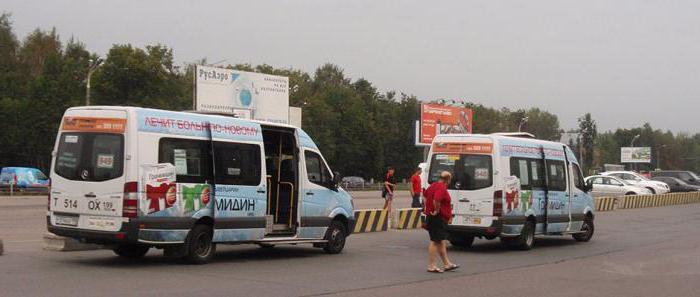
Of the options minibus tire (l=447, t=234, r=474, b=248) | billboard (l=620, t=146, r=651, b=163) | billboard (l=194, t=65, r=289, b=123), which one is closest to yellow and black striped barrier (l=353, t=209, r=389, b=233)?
minibus tire (l=447, t=234, r=474, b=248)

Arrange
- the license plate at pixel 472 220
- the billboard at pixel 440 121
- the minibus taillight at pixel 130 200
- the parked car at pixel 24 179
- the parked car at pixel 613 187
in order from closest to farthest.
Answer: the minibus taillight at pixel 130 200 < the license plate at pixel 472 220 < the parked car at pixel 613 187 < the parked car at pixel 24 179 < the billboard at pixel 440 121

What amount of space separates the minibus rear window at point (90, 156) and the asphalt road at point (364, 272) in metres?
1.42

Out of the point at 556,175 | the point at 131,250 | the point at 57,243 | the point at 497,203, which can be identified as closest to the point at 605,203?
the point at 556,175

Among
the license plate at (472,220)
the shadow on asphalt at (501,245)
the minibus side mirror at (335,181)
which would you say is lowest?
the shadow on asphalt at (501,245)

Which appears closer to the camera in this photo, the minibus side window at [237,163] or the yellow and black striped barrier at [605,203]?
the minibus side window at [237,163]

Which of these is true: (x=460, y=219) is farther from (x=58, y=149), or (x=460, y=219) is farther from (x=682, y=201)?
(x=682, y=201)

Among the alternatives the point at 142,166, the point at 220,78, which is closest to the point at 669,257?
the point at 142,166

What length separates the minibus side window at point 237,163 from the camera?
1350 cm

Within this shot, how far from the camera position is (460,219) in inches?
671

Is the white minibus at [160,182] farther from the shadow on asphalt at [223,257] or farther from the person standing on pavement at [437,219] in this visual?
the person standing on pavement at [437,219]

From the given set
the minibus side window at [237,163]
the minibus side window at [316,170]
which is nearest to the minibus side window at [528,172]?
the minibus side window at [316,170]

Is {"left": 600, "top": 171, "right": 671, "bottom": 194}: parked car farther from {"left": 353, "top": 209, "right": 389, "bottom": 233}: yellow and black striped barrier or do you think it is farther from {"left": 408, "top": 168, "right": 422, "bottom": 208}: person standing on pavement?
{"left": 353, "top": 209, "right": 389, "bottom": 233}: yellow and black striped barrier

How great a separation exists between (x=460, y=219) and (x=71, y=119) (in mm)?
8179

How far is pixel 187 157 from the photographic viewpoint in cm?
1295
